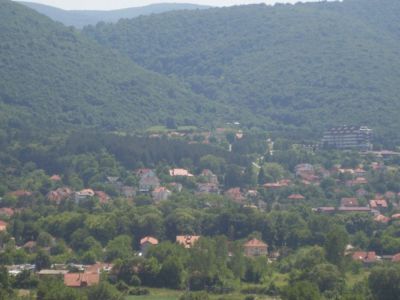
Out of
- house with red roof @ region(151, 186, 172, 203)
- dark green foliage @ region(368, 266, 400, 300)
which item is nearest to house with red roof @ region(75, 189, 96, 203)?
house with red roof @ region(151, 186, 172, 203)

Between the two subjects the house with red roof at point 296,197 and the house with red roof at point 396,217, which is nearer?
the house with red roof at point 396,217

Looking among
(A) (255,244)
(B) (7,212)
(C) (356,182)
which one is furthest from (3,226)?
(C) (356,182)

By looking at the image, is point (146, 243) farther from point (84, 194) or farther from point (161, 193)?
point (161, 193)

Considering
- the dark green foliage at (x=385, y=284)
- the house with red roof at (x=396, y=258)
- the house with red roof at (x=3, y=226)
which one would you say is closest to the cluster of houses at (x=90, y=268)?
the house with red roof at (x=396, y=258)

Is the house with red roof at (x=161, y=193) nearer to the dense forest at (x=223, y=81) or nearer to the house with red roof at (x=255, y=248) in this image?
the house with red roof at (x=255, y=248)

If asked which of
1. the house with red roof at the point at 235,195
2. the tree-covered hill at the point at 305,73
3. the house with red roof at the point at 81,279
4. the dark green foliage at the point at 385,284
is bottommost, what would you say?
the tree-covered hill at the point at 305,73

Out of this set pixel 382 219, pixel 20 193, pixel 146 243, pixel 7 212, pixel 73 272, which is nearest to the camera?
pixel 73 272

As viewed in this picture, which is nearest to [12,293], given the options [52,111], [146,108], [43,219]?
[43,219]
